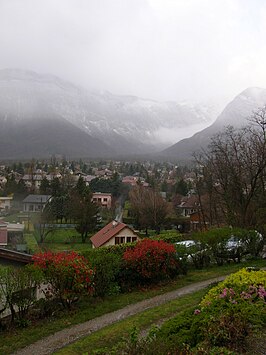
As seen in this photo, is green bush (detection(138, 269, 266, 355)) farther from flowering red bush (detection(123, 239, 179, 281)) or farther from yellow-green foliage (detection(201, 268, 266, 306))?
flowering red bush (detection(123, 239, 179, 281))

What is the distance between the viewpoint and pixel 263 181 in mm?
28859

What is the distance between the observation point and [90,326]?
11.3 metres

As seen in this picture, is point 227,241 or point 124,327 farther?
point 227,241

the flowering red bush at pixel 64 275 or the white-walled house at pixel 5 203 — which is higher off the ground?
the white-walled house at pixel 5 203

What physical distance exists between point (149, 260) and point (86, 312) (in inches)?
155

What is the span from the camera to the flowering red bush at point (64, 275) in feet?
40.7

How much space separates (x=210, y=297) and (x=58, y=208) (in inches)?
2171

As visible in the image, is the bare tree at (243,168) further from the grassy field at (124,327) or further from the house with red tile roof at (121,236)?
the grassy field at (124,327)

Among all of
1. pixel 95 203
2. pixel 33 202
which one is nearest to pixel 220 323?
pixel 95 203

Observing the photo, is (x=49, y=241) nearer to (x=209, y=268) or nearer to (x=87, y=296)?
(x=209, y=268)

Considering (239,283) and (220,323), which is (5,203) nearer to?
(239,283)

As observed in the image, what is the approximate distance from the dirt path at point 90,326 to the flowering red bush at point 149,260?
1354 mm

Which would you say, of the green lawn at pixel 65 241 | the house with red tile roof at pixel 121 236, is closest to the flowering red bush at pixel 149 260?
the house with red tile roof at pixel 121 236

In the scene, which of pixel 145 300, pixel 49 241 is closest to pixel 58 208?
pixel 49 241
